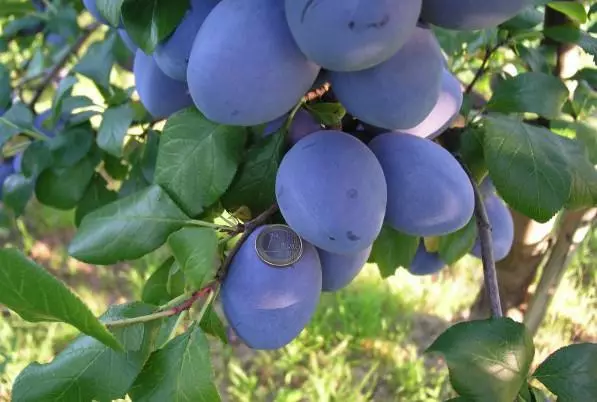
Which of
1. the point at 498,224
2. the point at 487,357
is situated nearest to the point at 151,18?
the point at 487,357

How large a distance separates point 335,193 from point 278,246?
0.08 meters

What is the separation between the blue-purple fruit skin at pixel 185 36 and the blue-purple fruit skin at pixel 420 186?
0.16 meters

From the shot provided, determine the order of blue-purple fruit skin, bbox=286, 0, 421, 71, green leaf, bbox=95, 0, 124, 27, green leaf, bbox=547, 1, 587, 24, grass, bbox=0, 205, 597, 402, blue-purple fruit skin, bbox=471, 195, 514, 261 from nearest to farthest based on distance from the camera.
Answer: blue-purple fruit skin, bbox=286, 0, 421, 71, green leaf, bbox=95, 0, 124, 27, green leaf, bbox=547, 1, 587, 24, blue-purple fruit skin, bbox=471, 195, 514, 261, grass, bbox=0, 205, 597, 402

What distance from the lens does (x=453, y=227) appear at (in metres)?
0.51

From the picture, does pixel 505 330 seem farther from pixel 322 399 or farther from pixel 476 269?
pixel 476 269

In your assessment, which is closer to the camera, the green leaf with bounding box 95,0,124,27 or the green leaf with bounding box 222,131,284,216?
the green leaf with bounding box 95,0,124,27

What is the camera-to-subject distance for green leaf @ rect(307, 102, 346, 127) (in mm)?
481

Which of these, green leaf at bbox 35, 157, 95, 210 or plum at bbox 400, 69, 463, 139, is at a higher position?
plum at bbox 400, 69, 463, 139

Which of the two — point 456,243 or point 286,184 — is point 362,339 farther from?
point 286,184

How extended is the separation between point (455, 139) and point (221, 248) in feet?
0.92

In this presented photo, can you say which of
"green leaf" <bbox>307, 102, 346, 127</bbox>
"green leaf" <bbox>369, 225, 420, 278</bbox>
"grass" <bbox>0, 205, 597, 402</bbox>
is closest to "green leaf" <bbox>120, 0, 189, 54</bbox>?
"green leaf" <bbox>307, 102, 346, 127</bbox>

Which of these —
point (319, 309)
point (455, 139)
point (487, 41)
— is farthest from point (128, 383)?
point (319, 309)

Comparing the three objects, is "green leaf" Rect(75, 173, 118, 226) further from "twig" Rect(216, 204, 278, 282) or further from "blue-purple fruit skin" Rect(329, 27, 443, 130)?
"blue-purple fruit skin" Rect(329, 27, 443, 130)

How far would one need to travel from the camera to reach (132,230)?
1.84 ft
